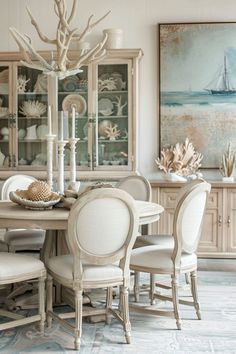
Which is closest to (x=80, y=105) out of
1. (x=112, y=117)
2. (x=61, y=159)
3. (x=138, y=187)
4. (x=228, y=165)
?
(x=112, y=117)

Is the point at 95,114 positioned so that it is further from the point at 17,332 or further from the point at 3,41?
the point at 17,332

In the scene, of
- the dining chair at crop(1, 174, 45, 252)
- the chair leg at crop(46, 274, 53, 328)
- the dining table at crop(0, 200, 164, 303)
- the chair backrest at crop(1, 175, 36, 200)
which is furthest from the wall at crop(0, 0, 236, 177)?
the chair leg at crop(46, 274, 53, 328)

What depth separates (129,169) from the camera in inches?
203

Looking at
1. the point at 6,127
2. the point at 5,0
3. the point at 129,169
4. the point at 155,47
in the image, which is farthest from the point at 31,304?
the point at 5,0

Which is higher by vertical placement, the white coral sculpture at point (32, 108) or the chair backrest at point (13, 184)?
the white coral sculpture at point (32, 108)

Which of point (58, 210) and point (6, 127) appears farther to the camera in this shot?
point (6, 127)

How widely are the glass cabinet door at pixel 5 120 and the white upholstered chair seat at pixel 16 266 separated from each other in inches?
93.7

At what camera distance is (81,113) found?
5270 millimetres

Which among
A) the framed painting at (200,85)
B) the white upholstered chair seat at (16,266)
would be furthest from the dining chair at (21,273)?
the framed painting at (200,85)

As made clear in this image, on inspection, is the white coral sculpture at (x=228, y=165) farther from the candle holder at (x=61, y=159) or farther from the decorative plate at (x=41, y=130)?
the candle holder at (x=61, y=159)

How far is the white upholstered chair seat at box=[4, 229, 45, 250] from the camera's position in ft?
12.8

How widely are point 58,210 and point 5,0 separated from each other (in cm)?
329

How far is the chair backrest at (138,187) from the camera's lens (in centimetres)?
424

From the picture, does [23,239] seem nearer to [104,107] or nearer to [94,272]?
[94,272]
